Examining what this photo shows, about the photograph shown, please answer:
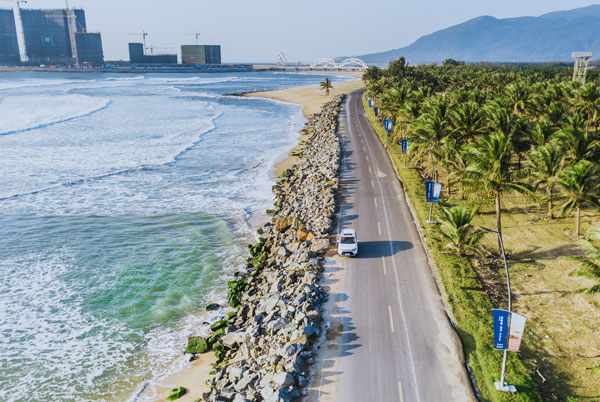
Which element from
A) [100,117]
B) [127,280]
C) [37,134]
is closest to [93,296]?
[127,280]

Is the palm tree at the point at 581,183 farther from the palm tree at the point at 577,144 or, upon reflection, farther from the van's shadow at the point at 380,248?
the van's shadow at the point at 380,248

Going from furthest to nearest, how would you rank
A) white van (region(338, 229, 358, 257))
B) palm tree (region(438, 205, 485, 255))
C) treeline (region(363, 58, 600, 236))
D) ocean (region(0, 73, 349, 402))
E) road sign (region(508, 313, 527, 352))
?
white van (region(338, 229, 358, 257)) < palm tree (region(438, 205, 485, 255)) < treeline (region(363, 58, 600, 236)) < ocean (region(0, 73, 349, 402)) < road sign (region(508, 313, 527, 352))

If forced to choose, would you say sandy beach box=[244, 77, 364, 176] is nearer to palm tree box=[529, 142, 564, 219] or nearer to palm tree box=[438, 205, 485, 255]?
palm tree box=[529, 142, 564, 219]

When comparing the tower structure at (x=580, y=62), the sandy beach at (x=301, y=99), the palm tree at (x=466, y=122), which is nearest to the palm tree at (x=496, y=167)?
the palm tree at (x=466, y=122)

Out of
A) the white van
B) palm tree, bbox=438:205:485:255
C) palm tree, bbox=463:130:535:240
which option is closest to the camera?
palm tree, bbox=463:130:535:240

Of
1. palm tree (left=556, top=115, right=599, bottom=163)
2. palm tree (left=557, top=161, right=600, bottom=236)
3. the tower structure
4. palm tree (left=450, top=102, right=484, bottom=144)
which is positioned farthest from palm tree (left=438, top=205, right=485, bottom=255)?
the tower structure

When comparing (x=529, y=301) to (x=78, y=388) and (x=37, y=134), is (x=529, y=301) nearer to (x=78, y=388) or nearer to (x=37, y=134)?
(x=78, y=388)
